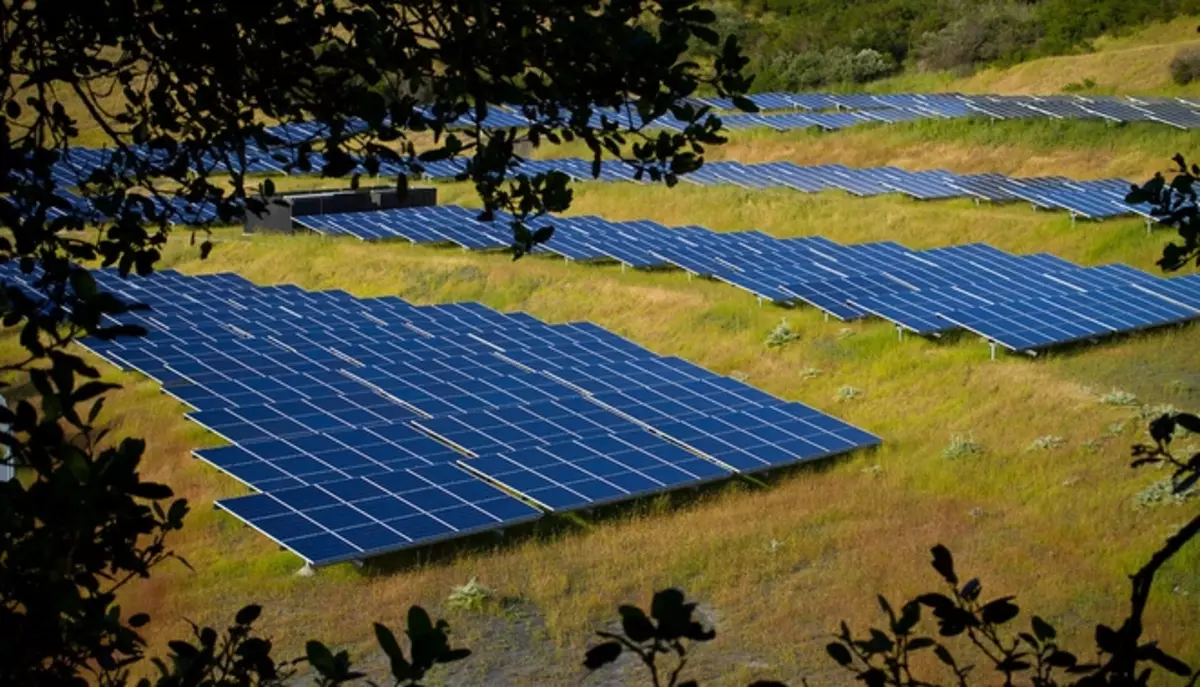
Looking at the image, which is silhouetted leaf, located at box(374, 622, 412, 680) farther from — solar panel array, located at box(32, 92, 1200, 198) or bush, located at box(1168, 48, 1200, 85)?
bush, located at box(1168, 48, 1200, 85)

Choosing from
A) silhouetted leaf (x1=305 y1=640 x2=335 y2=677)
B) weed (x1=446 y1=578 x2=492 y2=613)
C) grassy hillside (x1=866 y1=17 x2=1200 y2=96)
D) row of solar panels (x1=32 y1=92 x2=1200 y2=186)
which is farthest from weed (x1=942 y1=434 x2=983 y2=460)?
grassy hillside (x1=866 y1=17 x2=1200 y2=96)

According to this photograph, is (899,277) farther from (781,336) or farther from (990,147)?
(990,147)

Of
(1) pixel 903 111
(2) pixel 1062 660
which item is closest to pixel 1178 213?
(2) pixel 1062 660

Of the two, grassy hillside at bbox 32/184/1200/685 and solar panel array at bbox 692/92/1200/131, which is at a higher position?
solar panel array at bbox 692/92/1200/131

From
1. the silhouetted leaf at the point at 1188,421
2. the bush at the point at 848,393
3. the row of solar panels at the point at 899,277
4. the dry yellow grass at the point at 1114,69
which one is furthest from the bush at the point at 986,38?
the silhouetted leaf at the point at 1188,421

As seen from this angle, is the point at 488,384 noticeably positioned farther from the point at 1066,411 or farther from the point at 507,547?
the point at 1066,411

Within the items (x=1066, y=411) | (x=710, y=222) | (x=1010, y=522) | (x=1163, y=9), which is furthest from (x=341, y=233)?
(x=1163, y=9)

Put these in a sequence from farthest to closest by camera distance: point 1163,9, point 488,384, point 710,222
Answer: point 1163,9 → point 710,222 → point 488,384
